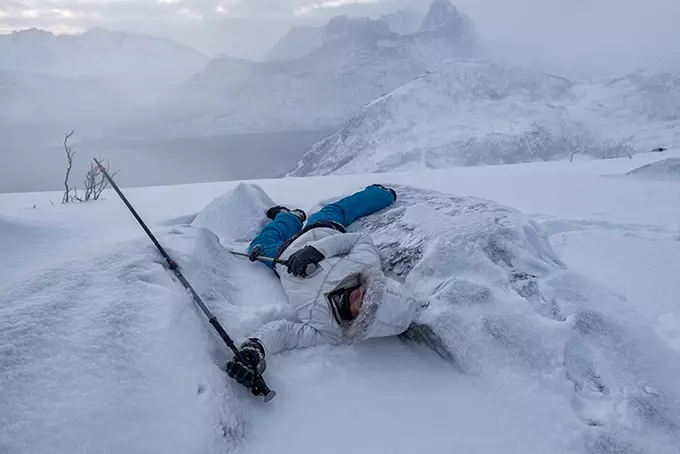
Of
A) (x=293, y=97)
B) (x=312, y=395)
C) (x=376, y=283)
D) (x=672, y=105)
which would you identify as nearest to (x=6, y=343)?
(x=312, y=395)

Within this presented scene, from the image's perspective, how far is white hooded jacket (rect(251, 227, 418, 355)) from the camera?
2482 mm

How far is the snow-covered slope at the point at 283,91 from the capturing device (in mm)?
155750

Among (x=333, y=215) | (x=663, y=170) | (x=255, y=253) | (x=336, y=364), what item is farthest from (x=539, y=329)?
(x=663, y=170)

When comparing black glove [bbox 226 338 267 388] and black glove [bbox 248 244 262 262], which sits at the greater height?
black glove [bbox 226 338 267 388]

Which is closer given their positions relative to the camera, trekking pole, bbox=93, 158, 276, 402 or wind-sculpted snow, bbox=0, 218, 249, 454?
wind-sculpted snow, bbox=0, 218, 249, 454

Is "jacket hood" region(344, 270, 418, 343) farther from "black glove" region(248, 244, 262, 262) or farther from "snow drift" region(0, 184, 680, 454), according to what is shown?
"black glove" region(248, 244, 262, 262)

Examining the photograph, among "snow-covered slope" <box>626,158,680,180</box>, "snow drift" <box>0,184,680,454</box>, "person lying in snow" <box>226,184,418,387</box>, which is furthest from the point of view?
"snow-covered slope" <box>626,158,680,180</box>

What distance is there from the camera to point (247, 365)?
7.04ft

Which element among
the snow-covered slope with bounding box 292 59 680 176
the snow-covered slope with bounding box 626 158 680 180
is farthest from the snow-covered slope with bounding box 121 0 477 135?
the snow-covered slope with bounding box 626 158 680 180

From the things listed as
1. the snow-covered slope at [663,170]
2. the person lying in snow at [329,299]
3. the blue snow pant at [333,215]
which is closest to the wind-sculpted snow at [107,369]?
the person lying in snow at [329,299]

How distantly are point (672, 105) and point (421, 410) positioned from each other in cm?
10185

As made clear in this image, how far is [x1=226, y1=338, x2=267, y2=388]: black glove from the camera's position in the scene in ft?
6.87

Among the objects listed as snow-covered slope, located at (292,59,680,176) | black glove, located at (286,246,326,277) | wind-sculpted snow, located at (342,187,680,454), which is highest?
black glove, located at (286,246,326,277)

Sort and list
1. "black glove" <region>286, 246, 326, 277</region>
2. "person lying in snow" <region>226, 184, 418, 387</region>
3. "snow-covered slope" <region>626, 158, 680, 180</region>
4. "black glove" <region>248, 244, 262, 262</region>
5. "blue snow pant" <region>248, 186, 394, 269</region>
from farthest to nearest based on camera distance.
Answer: "snow-covered slope" <region>626, 158, 680, 180</region> → "blue snow pant" <region>248, 186, 394, 269</region> → "black glove" <region>248, 244, 262, 262</region> → "black glove" <region>286, 246, 326, 277</region> → "person lying in snow" <region>226, 184, 418, 387</region>
